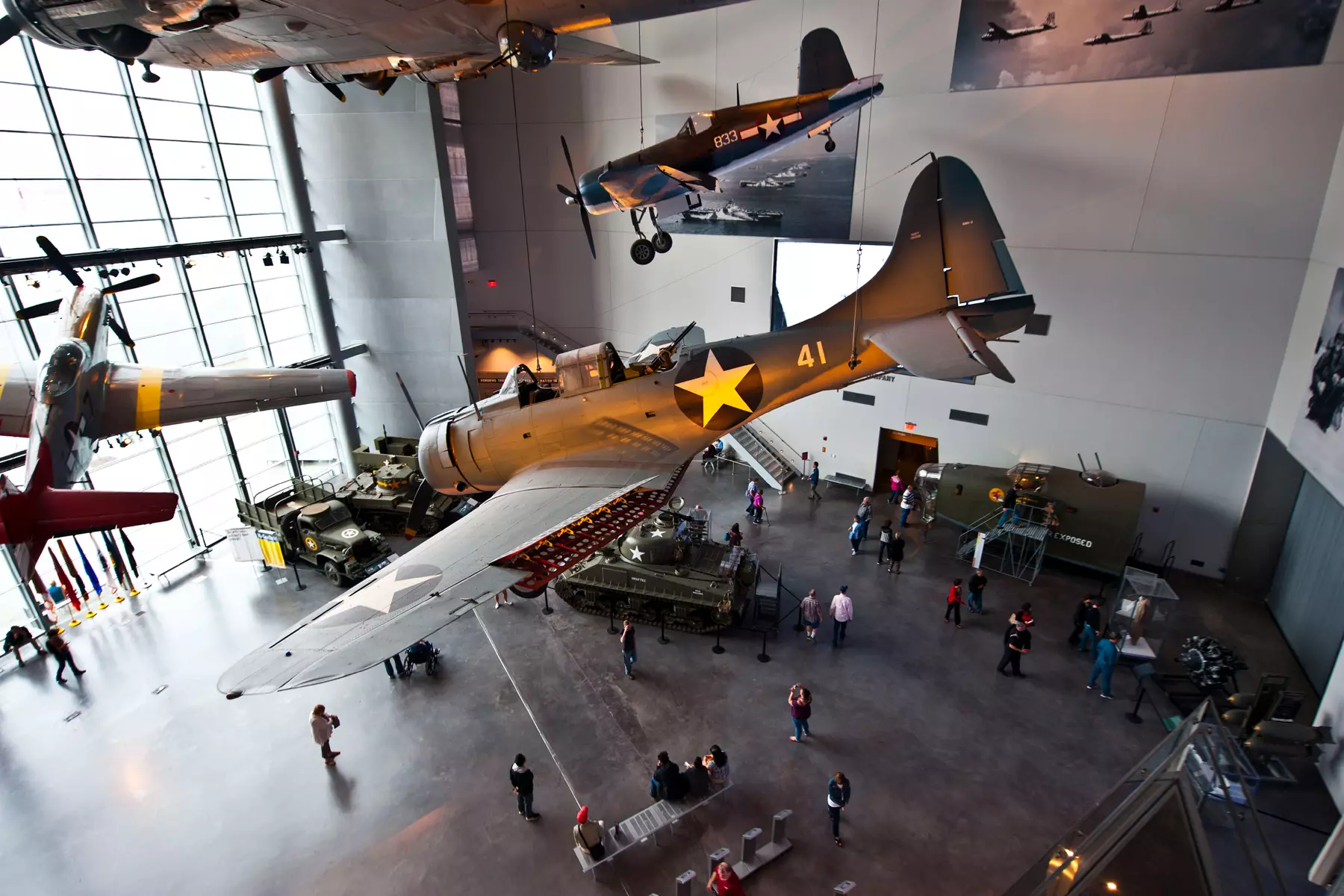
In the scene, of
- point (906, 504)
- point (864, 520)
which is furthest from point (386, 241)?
point (906, 504)

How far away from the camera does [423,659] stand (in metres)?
9.80

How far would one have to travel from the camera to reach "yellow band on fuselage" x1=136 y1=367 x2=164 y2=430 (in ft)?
34.1

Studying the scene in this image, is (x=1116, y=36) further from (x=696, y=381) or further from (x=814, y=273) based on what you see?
(x=696, y=381)

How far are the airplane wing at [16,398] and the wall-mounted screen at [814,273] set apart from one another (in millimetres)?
13662

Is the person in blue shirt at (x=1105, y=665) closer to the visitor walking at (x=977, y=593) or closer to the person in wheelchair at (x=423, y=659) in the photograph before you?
the visitor walking at (x=977, y=593)

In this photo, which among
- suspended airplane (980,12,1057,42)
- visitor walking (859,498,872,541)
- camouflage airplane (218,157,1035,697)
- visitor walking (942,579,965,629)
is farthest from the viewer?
visitor walking (859,498,872,541)

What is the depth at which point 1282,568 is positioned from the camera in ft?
37.7

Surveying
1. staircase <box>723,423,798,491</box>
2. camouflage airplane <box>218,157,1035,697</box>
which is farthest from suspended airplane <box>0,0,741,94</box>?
staircase <box>723,423,798,491</box>

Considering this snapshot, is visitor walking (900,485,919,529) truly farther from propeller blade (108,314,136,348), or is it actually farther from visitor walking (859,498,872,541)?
propeller blade (108,314,136,348)

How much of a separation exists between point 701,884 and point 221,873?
5.30 metres

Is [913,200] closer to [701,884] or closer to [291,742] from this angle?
[701,884]

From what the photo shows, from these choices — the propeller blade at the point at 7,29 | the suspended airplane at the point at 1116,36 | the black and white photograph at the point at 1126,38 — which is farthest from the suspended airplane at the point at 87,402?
the suspended airplane at the point at 1116,36

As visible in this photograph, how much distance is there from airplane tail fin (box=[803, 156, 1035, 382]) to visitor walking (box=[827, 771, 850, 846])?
5063 mm

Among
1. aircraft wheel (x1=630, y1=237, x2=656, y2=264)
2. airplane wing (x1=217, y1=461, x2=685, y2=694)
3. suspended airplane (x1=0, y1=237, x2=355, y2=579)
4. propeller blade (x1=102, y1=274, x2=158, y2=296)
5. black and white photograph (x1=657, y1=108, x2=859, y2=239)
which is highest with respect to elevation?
black and white photograph (x1=657, y1=108, x2=859, y2=239)
